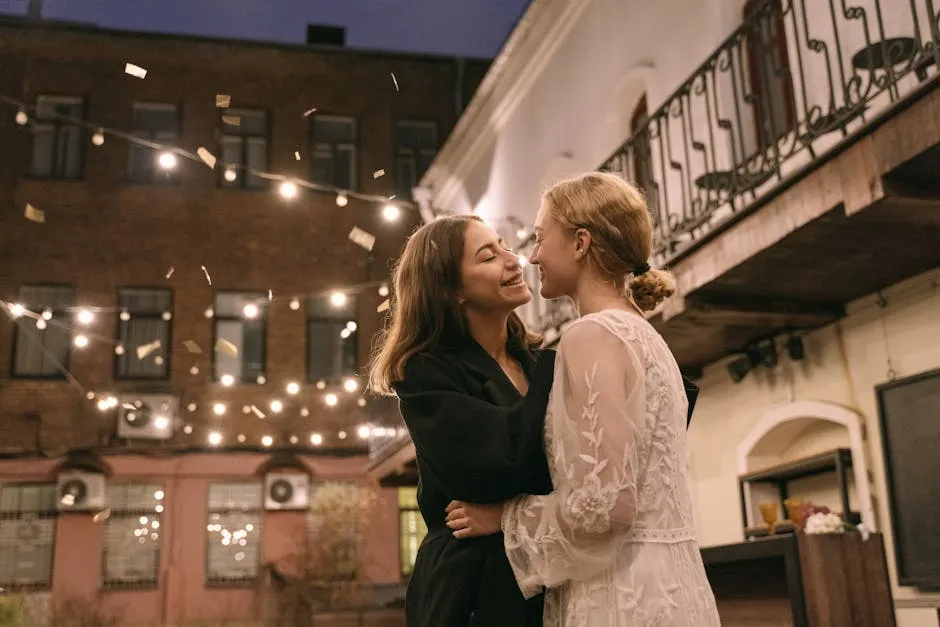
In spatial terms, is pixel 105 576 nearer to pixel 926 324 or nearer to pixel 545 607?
pixel 926 324

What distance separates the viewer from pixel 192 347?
1594 cm

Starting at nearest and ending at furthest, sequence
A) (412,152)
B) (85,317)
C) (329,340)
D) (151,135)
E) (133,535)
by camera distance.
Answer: (133,535)
(85,317)
(151,135)
(329,340)
(412,152)

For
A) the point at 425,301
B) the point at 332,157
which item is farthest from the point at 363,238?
the point at 425,301

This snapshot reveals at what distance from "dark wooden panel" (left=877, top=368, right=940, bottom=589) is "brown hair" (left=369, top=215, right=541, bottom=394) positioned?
4.14 m

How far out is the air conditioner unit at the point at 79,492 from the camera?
50.1 feet

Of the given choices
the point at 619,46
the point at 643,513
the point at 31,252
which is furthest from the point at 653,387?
the point at 31,252

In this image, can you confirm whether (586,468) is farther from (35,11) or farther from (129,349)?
(35,11)

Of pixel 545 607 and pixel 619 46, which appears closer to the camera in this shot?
pixel 545 607

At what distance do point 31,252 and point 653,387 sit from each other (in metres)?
16.1

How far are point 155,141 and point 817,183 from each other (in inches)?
561

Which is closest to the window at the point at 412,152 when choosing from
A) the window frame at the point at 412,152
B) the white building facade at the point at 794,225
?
the window frame at the point at 412,152

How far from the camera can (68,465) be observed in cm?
1542

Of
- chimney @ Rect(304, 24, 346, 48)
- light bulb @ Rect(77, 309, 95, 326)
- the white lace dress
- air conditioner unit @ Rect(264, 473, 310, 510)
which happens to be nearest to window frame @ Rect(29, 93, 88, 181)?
light bulb @ Rect(77, 309, 95, 326)

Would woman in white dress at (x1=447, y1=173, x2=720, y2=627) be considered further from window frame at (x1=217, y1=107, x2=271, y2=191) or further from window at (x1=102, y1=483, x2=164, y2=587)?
window frame at (x1=217, y1=107, x2=271, y2=191)
